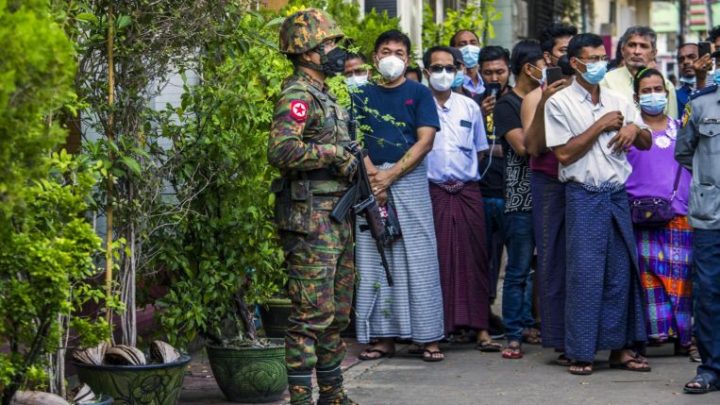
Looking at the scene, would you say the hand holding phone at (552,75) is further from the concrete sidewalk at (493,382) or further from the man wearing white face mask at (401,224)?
the concrete sidewalk at (493,382)

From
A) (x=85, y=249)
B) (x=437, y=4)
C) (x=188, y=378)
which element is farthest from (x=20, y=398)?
(x=437, y=4)

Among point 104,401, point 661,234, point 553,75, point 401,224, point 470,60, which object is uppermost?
point 470,60

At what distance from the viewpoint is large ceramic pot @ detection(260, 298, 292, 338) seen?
9438 millimetres

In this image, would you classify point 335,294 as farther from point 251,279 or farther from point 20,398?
point 20,398

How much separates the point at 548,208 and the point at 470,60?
10.1 ft

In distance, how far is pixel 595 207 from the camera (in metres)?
9.02

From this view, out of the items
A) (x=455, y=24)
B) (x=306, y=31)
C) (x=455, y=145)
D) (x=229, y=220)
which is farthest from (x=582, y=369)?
(x=455, y=24)

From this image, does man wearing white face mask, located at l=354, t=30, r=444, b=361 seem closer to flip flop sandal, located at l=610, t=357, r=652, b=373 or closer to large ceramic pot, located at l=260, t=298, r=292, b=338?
large ceramic pot, located at l=260, t=298, r=292, b=338

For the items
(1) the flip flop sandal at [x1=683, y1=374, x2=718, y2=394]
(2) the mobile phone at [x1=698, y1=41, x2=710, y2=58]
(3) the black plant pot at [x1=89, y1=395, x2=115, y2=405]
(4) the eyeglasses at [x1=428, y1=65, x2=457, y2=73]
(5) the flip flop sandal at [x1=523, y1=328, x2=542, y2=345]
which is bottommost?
(5) the flip flop sandal at [x1=523, y1=328, x2=542, y2=345]

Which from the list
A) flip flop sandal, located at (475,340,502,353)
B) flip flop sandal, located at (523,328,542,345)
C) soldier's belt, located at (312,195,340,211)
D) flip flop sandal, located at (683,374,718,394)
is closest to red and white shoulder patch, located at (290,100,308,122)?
soldier's belt, located at (312,195,340,211)

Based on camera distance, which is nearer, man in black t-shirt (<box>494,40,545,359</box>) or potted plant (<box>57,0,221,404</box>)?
potted plant (<box>57,0,221,404</box>)

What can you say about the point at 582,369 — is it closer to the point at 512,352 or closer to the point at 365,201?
the point at 512,352

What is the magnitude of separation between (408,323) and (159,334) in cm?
243

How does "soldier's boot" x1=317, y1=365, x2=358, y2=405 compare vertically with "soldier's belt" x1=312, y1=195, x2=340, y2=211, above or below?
below
